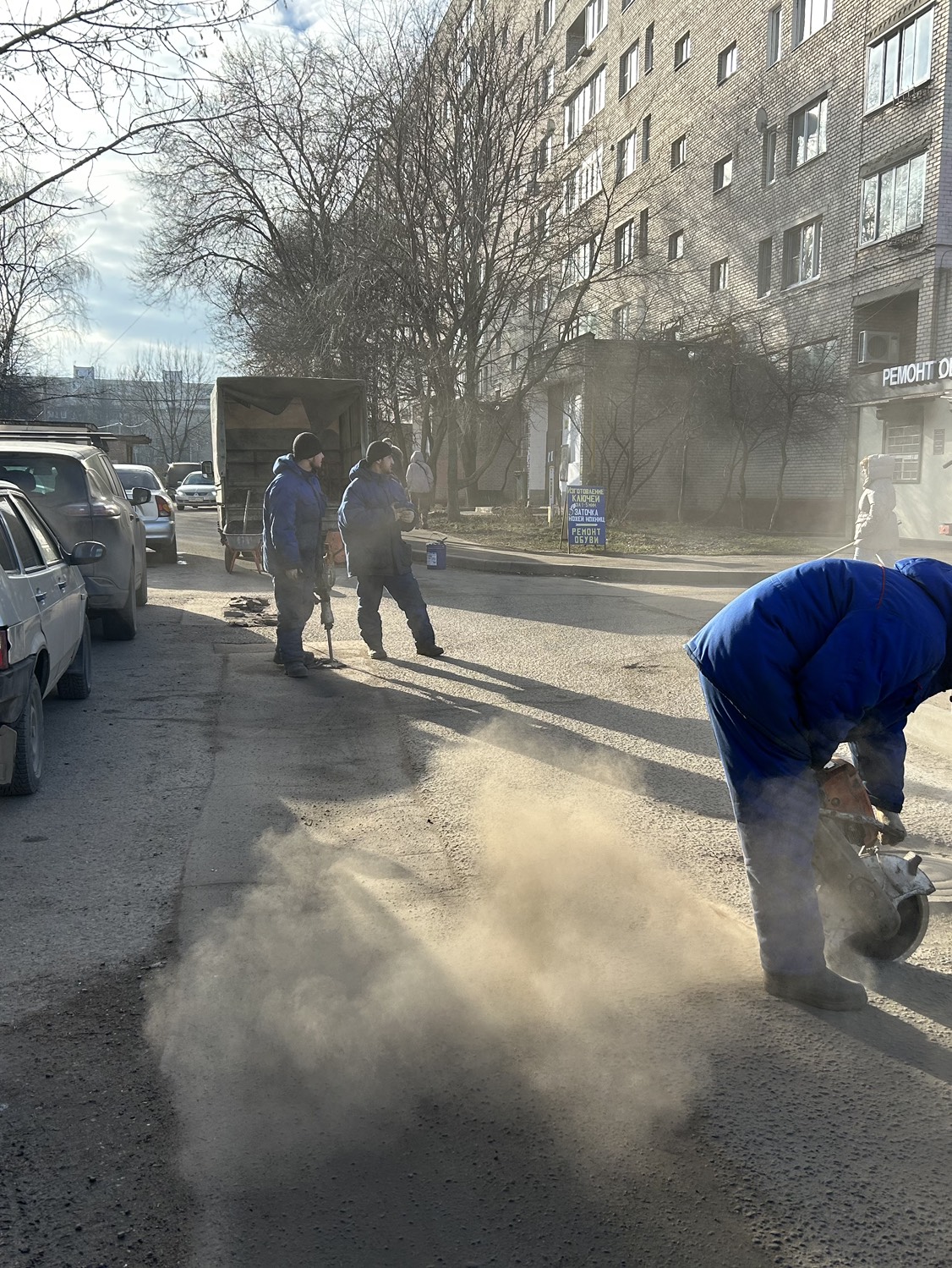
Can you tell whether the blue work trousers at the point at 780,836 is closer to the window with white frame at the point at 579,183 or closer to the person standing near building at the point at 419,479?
the person standing near building at the point at 419,479

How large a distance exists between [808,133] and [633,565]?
16648mm

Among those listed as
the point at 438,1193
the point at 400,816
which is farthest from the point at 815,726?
the point at 400,816

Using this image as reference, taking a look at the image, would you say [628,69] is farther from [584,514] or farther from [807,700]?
[807,700]

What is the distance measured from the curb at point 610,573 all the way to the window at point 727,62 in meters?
20.8

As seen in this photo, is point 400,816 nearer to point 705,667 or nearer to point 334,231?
point 705,667

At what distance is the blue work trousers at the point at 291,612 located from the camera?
8453 mm

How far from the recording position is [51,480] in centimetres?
945

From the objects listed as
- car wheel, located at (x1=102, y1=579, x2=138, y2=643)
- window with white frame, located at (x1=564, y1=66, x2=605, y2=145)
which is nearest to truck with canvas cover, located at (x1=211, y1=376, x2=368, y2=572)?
car wheel, located at (x1=102, y1=579, x2=138, y2=643)

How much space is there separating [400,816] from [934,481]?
2059 cm

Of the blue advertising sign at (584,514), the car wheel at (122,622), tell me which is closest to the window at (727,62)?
the blue advertising sign at (584,514)

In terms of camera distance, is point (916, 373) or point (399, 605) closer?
point (399, 605)

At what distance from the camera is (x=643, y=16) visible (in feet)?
119

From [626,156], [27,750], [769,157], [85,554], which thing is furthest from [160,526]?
[626,156]

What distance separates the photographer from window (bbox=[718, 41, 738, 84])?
1199 inches
